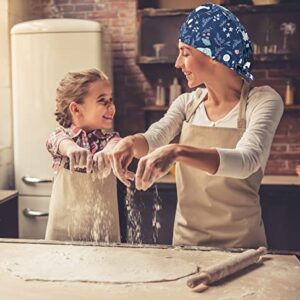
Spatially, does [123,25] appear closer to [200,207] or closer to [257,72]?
[257,72]

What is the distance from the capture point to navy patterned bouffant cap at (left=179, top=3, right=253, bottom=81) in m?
1.63

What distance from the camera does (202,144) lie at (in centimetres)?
175

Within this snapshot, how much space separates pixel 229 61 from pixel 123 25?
2.27 m

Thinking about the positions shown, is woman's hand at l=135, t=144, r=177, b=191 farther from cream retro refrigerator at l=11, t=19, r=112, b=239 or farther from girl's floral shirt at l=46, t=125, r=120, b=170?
cream retro refrigerator at l=11, t=19, r=112, b=239

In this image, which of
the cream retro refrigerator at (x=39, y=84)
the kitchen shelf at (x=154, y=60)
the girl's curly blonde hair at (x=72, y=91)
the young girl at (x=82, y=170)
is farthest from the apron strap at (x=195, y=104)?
the kitchen shelf at (x=154, y=60)

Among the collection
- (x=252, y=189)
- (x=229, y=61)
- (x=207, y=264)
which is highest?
(x=229, y=61)

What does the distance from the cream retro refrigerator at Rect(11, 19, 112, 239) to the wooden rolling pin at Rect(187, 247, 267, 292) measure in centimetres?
213

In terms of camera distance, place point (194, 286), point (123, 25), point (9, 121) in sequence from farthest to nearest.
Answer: point (123, 25) → point (9, 121) → point (194, 286)

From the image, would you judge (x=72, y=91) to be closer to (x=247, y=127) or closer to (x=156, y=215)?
(x=247, y=127)

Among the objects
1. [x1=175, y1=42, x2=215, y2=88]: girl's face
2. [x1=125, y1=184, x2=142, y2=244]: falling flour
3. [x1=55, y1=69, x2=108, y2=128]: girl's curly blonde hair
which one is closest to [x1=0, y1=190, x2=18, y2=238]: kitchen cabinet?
[x1=125, y1=184, x2=142, y2=244]: falling flour

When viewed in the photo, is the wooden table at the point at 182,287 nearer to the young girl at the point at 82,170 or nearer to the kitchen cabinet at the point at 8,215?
the young girl at the point at 82,170

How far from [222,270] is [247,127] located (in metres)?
0.55

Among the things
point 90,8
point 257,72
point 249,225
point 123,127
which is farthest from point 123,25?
point 249,225

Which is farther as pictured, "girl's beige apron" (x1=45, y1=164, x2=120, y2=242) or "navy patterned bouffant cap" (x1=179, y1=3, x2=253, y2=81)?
"girl's beige apron" (x1=45, y1=164, x2=120, y2=242)
